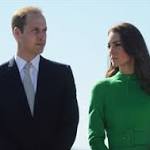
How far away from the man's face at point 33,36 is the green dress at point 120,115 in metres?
1.18

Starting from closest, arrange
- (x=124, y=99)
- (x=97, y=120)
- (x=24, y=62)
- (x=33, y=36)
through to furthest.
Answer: (x=33, y=36) < (x=24, y=62) < (x=97, y=120) < (x=124, y=99)

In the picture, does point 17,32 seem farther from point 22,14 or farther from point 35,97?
point 35,97

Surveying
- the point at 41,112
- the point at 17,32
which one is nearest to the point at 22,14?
the point at 17,32

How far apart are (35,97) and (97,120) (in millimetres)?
1019

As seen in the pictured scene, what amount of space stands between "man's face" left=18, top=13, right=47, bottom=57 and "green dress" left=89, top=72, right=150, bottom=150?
1.18 m

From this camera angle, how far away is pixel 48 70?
11.5 meters

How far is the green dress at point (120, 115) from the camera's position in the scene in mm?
11703

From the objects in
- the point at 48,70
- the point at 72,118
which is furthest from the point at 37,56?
the point at 72,118

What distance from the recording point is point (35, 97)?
444 inches

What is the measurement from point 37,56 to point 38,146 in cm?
121

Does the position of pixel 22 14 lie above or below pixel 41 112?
above

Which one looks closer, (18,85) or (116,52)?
(18,85)

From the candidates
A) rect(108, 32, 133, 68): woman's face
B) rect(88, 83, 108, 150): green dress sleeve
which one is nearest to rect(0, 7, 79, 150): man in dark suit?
rect(88, 83, 108, 150): green dress sleeve

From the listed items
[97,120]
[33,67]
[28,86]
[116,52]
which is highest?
[116,52]
